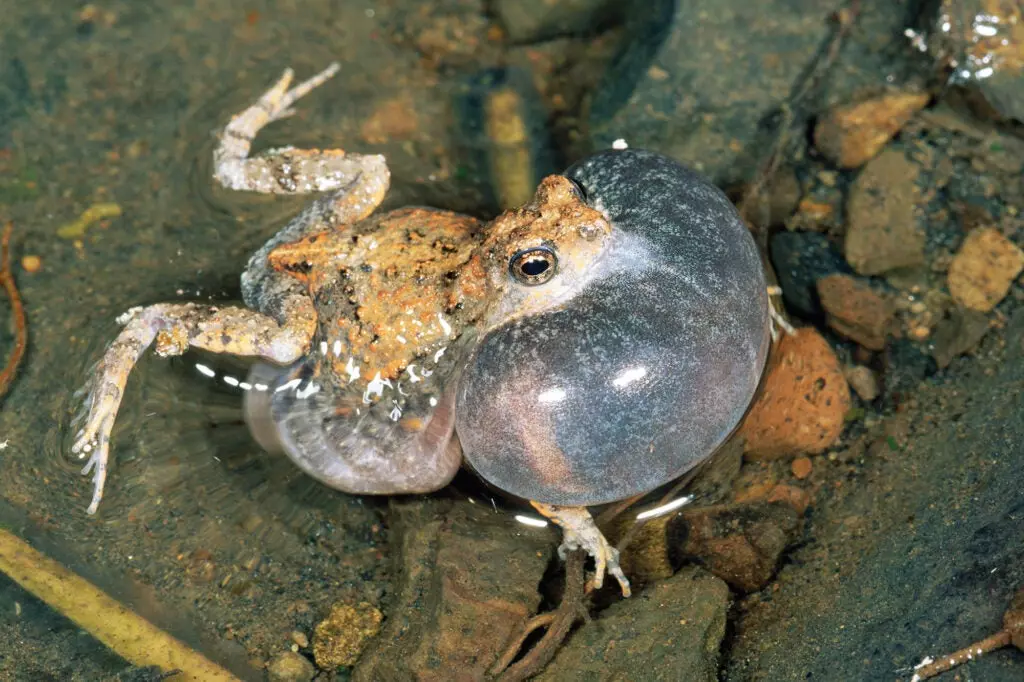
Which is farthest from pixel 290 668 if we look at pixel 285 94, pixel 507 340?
pixel 285 94

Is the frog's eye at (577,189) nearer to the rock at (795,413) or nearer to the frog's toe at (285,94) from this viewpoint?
the rock at (795,413)

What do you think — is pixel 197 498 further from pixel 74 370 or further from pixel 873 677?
pixel 873 677

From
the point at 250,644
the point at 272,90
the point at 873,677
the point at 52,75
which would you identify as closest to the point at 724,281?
the point at 873,677

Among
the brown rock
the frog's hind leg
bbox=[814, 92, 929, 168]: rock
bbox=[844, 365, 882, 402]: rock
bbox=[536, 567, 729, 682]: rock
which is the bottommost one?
bbox=[536, 567, 729, 682]: rock

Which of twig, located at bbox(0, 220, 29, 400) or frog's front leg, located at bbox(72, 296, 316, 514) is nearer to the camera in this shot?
frog's front leg, located at bbox(72, 296, 316, 514)

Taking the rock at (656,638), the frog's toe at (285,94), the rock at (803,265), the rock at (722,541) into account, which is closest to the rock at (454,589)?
the rock at (656,638)

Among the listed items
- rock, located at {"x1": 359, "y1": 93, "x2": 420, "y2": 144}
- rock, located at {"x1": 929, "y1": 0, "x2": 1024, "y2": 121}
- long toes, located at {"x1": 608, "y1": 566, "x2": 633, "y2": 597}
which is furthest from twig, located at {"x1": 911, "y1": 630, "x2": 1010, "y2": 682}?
rock, located at {"x1": 359, "y1": 93, "x2": 420, "y2": 144}

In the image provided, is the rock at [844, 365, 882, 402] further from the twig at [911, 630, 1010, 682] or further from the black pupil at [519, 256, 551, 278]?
the black pupil at [519, 256, 551, 278]

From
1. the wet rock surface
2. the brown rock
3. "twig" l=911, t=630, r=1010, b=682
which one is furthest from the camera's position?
the brown rock
